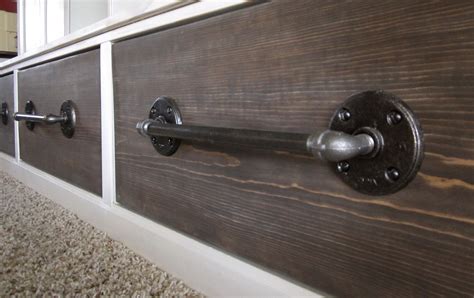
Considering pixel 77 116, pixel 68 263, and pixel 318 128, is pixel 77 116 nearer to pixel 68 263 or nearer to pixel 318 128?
pixel 68 263

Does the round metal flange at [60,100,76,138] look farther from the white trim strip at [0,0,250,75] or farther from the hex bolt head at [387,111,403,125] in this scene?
the hex bolt head at [387,111,403,125]

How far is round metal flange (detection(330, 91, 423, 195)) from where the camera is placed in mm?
274

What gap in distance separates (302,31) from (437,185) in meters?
0.17

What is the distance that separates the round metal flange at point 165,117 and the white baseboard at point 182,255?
0.11m

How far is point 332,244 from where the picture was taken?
326mm

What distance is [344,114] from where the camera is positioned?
0.31 metres

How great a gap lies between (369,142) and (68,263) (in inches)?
17.3

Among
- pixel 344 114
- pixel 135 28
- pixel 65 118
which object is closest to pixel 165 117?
pixel 135 28

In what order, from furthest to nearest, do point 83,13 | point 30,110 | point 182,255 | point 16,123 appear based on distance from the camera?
point 83,13 → point 16,123 → point 30,110 → point 182,255

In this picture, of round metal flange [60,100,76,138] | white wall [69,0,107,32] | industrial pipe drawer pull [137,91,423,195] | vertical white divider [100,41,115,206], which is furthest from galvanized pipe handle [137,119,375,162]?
white wall [69,0,107,32]

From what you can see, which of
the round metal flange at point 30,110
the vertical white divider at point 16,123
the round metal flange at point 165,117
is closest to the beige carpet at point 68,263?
the round metal flange at point 165,117

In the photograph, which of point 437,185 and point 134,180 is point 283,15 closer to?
point 437,185

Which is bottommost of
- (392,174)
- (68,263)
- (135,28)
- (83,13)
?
A: (68,263)

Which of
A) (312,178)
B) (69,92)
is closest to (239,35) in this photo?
(312,178)
